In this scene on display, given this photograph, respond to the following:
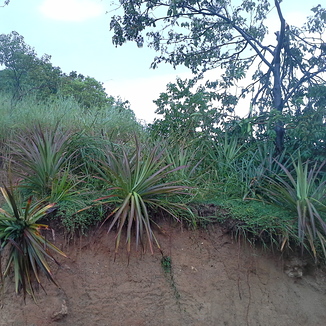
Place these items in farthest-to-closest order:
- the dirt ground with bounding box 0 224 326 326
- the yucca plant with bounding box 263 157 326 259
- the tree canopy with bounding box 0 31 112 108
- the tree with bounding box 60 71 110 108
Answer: the tree canopy with bounding box 0 31 112 108
the tree with bounding box 60 71 110 108
the yucca plant with bounding box 263 157 326 259
the dirt ground with bounding box 0 224 326 326

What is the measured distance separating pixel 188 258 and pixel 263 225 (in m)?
1.30

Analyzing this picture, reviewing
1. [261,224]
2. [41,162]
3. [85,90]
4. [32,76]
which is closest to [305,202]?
[261,224]

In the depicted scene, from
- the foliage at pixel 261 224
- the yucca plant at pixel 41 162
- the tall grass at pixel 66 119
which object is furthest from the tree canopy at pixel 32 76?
the foliage at pixel 261 224

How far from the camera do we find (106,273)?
244 inches

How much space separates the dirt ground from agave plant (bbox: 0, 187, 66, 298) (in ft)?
1.40

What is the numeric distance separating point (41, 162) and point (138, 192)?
5.37 ft

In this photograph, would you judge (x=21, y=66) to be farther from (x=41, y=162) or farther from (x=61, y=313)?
(x=61, y=313)

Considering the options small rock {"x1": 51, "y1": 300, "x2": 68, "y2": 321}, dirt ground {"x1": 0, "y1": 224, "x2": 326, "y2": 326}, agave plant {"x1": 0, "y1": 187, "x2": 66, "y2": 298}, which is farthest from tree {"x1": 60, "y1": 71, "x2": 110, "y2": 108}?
small rock {"x1": 51, "y1": 300, "x2": 68, "y2": 321}

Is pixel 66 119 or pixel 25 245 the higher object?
pixel 66 119

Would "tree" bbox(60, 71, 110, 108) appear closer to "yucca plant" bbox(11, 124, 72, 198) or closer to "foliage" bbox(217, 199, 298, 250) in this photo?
"yucca plant" bbox(11, 124, 72, 198)

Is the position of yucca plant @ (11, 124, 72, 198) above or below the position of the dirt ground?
above

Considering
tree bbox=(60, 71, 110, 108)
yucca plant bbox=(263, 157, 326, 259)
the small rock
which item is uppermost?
tree bbox=(60, 71, 110, 108)

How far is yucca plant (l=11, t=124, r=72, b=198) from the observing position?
6605 millimetres

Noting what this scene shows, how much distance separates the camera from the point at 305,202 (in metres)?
6.61
